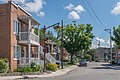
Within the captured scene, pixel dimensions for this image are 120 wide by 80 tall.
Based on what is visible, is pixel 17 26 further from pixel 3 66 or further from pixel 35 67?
pixel 3 66

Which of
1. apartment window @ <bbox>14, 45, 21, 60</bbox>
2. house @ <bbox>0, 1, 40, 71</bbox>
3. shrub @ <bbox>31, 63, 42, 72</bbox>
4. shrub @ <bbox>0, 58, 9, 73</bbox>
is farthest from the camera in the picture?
apartment window @ <bbox>14, 45, 21, 60</bbox>

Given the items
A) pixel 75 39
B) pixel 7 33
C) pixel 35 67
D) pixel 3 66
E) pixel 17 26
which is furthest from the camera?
pixel 75 39

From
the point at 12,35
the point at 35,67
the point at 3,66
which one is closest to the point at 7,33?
the point at 12,35

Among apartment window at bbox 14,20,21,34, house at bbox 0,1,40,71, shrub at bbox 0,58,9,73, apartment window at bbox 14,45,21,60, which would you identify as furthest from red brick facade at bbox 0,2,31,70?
shrub at bbox 0,58,9,73

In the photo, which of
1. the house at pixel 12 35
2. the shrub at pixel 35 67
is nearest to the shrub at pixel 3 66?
the house at pixel 12 35

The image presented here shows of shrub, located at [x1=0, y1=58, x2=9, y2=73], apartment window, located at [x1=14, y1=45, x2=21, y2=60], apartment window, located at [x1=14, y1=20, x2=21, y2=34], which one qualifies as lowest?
shrub, located at [x1=0, y1=58, x2=9, y2=73]

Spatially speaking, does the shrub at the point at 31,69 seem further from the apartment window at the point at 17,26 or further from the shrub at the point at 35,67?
the apartment window at the point at 17,26

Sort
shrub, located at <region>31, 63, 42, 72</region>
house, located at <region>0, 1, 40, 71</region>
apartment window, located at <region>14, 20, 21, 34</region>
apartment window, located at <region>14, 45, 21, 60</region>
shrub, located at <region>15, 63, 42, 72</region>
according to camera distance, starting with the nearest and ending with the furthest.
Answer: shrub, located at <region>15, 63, 42, 72</region>, house, located at <region>0, 1, 40, 71</region>, shrub, located at <region>31, 63, 42, 72</region>, apartment window, located at <region>14, 45, 21, 60</region>, apartment window, located at <region>14, 20, 21, 34</region>

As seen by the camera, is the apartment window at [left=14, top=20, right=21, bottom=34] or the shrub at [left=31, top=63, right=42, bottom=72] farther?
the apartment window at [left=14, top=20, right=21, bottom=34]

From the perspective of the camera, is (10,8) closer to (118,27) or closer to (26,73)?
(26,73)

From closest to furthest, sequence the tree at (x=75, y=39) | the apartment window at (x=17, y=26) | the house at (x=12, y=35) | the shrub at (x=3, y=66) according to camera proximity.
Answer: the shrub at (x=3, y=66) → the house at (x=12, y=35) → the apartment window at (x=17, y=26) → the tree at (x=75, y=39)

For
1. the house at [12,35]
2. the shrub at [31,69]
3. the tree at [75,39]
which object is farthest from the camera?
the tree at [75,39]

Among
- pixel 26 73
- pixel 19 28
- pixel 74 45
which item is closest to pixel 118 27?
pixel 74 45

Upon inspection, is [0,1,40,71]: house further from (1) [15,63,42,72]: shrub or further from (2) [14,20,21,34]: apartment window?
(1) [15,63,42,72]: shrub
